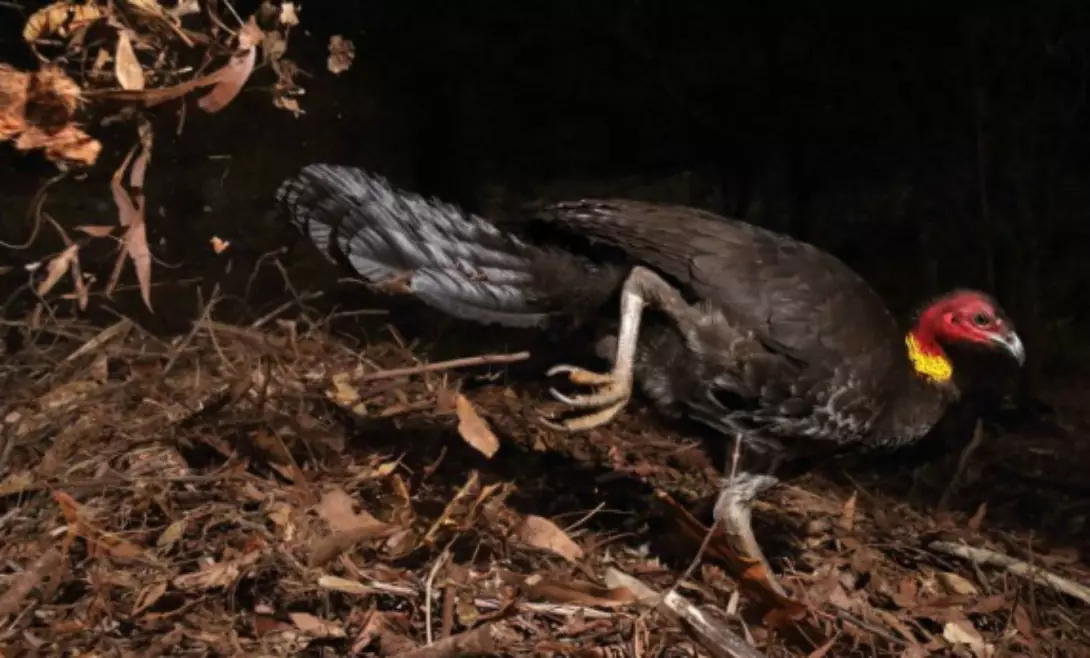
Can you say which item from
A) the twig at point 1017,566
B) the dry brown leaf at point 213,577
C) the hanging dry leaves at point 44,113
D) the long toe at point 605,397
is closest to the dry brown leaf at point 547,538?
the long toe at point 605,397

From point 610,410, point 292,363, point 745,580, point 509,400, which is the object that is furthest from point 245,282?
point 745,580

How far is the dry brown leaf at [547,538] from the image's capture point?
1.89 meters

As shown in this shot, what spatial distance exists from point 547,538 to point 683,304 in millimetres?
553

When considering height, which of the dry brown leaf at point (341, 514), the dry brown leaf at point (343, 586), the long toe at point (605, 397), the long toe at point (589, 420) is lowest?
the dry brown leaf at point (343, 586)

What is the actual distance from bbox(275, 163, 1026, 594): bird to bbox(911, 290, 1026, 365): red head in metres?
0.02

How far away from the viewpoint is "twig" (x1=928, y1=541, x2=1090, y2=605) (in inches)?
82.1

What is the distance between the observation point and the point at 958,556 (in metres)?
2.21

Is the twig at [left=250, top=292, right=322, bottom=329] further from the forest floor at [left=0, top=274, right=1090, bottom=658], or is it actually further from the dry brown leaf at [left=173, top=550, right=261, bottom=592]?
the dry brown leaf at [left=173, top=550, right=261, bottom=592]

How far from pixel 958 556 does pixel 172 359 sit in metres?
1.83

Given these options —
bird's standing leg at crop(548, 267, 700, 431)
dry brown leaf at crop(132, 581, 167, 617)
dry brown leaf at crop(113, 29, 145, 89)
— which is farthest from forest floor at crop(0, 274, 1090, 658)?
dry brown leaf at crop(113, 29, 145, 89)

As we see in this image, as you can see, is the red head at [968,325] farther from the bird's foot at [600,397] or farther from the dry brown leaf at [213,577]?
the dry brown leaf at [213,577]

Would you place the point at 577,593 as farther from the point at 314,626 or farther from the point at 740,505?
the point at 740,505

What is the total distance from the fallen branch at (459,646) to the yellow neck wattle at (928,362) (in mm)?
1232

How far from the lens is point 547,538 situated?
1.90 m
